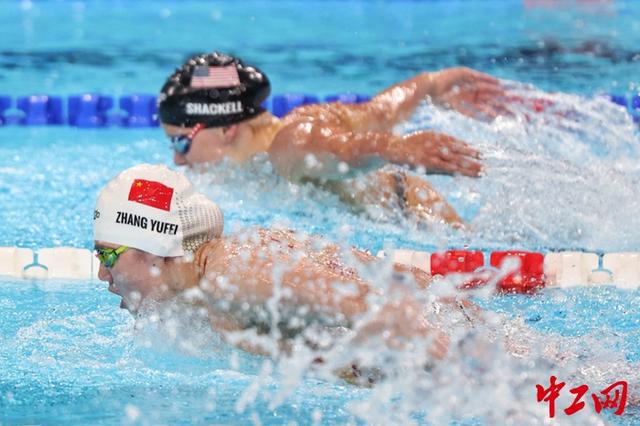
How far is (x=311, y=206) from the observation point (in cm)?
429

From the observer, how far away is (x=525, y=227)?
4273 millimetres

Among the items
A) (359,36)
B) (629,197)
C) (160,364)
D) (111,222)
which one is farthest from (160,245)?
(359,36)

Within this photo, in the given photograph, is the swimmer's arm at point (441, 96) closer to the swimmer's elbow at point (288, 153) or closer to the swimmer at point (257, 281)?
the swimmer's elbow at point (288, 153)

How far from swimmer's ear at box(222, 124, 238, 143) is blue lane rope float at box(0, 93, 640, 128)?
196 cm

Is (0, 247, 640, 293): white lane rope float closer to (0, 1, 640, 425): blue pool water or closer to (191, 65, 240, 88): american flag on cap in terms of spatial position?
(0, 1, 640, 425): blue pool water

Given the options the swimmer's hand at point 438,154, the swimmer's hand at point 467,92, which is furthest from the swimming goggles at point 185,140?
the swimmer's hand at point 438,154

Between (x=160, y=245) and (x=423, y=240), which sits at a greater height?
(x=160, y=245)

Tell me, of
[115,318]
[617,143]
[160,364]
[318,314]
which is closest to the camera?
[318,314]

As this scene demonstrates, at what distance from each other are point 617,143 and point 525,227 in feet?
3.23

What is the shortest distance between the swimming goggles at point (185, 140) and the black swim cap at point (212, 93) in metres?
0.02

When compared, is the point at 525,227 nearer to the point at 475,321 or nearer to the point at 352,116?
the point at 352,116


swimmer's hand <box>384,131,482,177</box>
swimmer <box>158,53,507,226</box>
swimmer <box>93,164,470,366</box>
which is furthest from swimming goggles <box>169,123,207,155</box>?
swimmer <box>93,164,470,366</box>

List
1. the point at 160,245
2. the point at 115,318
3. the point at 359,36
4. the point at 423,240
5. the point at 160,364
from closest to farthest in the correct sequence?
the point at 160,245 < the point at 160,364 < the point at 115,318 < the point at 423,240 < the point at 359,36
